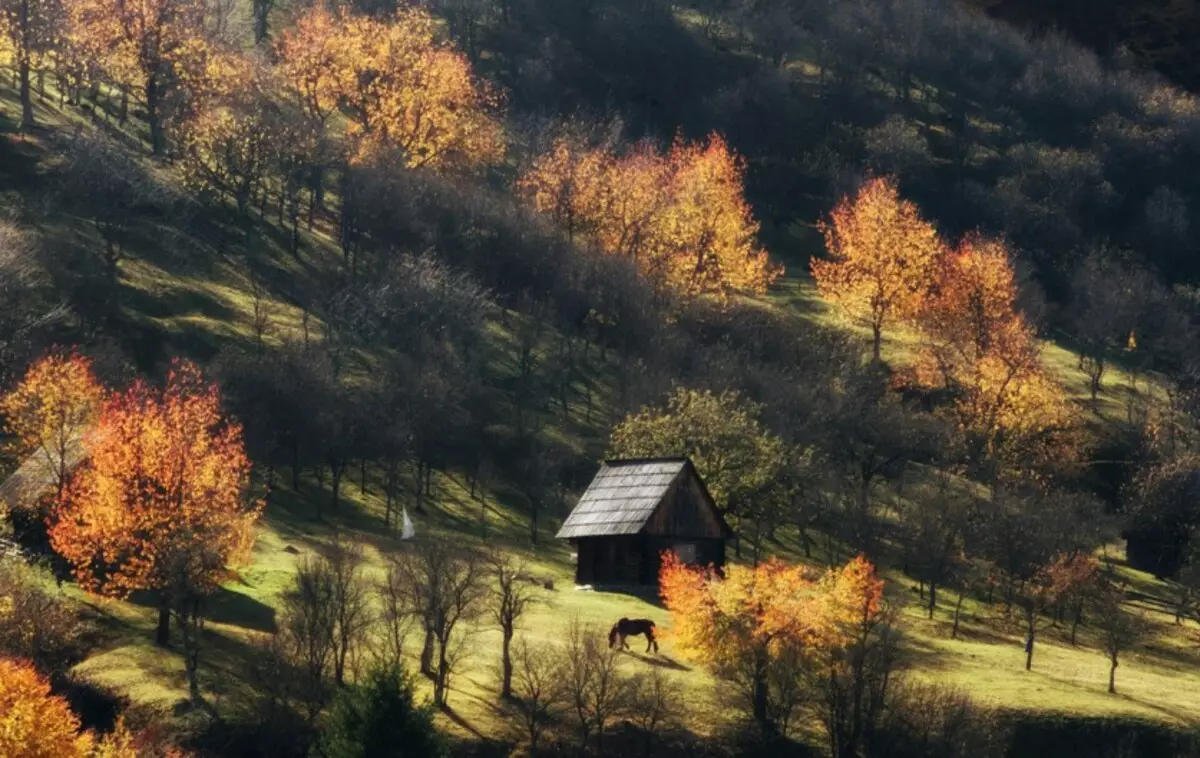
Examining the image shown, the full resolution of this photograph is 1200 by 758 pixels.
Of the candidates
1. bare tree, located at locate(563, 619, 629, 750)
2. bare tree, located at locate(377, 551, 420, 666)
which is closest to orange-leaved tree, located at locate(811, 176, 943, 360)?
bare tree, located at locate(377, 551, 420, 666)

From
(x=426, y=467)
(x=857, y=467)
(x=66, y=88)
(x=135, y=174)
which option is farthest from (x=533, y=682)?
(x=66, y=88)

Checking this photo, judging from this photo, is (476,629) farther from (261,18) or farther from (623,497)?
(261,18)

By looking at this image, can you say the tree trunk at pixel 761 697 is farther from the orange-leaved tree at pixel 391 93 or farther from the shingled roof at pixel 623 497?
the orange-leaved tree at pixel 391 93

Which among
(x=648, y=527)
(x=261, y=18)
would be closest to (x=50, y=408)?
(x=648, y=527)

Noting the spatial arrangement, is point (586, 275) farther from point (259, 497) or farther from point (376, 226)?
point (259, 497)

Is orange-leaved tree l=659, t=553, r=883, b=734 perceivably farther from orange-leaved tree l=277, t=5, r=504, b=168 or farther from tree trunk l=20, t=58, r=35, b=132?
orange-leaved tree l=277, t=5, r=504, b=168

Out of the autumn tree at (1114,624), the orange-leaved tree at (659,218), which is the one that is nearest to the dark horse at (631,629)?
the autumn tree at (1114,624)
